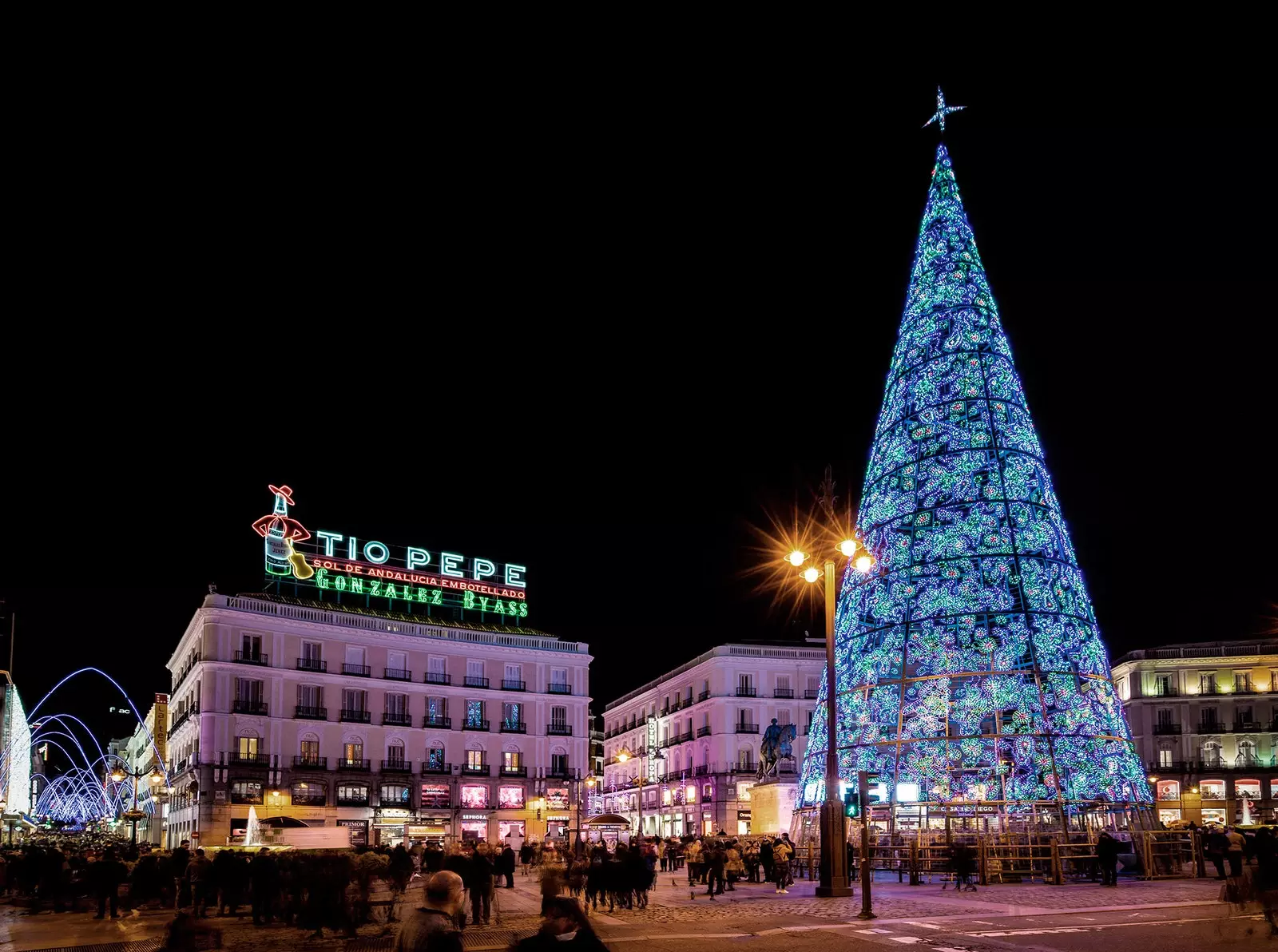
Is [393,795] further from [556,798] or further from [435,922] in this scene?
[435,922]

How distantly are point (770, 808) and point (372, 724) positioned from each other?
93.3 feet

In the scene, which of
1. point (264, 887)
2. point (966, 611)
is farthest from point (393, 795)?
point (966, 611)

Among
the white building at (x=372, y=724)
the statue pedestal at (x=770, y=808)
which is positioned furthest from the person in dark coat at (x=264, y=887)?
the white building at (x=372, y=724)

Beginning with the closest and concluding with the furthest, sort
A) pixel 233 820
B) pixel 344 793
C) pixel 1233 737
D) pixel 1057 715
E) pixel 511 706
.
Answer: pixel 1057 715, pixel 233 820, pixel 344 793, pixel 511 706, pixel 1233 737

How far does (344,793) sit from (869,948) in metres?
48.5

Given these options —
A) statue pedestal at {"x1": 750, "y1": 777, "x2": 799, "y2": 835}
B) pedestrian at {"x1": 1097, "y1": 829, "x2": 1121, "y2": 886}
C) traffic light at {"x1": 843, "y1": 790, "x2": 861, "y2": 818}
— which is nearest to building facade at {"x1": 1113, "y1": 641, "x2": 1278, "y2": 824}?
statue pedestal at {"x1": 750, "y1": 777, "x2": 799, "y2": 835}

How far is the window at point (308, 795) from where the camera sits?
57.2 metres

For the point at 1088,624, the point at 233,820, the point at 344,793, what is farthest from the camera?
the point at 344,793

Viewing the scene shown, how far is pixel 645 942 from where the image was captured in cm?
1614

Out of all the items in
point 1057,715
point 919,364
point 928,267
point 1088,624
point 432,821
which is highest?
point 928,267

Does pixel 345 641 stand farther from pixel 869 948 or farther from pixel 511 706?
pixel 869 948

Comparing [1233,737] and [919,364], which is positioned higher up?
[919,364]

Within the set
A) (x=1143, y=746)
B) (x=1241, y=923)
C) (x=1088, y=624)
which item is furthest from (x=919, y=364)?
(x=1143, y=746)

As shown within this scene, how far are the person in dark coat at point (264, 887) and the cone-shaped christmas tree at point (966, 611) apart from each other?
445 inches
